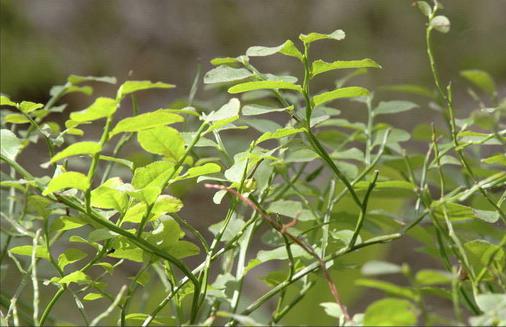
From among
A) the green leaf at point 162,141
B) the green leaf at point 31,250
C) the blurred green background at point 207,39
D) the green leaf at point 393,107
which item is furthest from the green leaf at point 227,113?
the blurred green background at point 207,39

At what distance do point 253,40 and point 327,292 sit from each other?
72 cm

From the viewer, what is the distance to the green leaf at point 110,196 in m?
0.35

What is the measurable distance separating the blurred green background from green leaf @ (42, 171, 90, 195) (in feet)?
3.12

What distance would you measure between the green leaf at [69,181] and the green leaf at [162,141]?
0.12ft

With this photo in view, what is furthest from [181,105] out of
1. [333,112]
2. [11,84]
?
[11,84]

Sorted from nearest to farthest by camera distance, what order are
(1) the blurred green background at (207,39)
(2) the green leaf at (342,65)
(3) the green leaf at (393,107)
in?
1. (2) the green leaf at (342,65)
2. (3) the green leaf at (393,107)
3. (1) the blurred green background at (207,39)

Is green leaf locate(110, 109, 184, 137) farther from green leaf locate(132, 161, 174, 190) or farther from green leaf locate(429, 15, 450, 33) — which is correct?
green leaf locate(429, 15, 450, 33)

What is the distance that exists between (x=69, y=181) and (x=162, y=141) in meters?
0.05

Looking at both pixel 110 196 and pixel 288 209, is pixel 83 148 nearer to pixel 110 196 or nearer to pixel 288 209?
pixel 110 196

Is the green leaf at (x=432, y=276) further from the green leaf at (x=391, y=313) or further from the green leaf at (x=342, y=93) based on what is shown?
the green leaf at (x=342, y=93)

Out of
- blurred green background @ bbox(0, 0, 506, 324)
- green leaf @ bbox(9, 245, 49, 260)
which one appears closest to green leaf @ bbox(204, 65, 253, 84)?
green leaf @ bbox(9, 245, 49, 260)

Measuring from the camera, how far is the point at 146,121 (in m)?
0.34

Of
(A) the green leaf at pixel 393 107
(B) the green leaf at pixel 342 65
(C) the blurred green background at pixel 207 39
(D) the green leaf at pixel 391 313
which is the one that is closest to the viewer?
(D) the green leaf at pixel 391 313

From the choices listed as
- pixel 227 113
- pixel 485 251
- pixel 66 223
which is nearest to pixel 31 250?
pixel 66 223
